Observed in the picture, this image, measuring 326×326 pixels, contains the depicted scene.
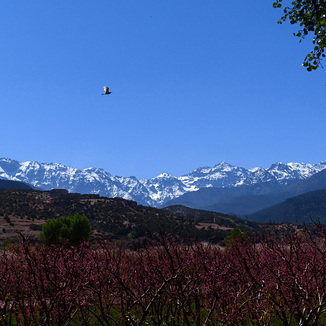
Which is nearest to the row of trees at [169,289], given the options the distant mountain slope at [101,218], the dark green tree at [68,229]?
the dark green tree at [68,229]

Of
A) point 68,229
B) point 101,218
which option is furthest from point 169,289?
point 101,218

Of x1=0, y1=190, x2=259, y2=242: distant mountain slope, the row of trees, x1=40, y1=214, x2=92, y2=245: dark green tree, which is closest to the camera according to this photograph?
the row of trees

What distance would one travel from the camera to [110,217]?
308 feet

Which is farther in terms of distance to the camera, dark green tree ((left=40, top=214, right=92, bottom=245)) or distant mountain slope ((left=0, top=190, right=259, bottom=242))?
distant mountain slope ((left=0, top=190, right=259, bottom=242))

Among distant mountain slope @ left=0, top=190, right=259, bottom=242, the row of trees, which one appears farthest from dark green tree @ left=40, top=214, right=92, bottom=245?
distant mountain slope @ left=0, top=190, right=259, bottom=242

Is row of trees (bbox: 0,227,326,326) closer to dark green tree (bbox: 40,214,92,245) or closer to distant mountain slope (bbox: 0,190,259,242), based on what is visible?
dark green tree (bbox: 40,214,92,245)

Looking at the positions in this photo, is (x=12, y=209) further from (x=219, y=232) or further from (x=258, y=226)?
(x=258, y=226)

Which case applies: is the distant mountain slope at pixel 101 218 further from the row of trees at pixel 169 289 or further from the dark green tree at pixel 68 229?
the row of trees at pixel 169 289

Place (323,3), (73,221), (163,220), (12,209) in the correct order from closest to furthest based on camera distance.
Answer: (323,3) < (73,221) < (12,209) < (163,220)

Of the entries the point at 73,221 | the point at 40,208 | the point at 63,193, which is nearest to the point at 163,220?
the point at 40,208

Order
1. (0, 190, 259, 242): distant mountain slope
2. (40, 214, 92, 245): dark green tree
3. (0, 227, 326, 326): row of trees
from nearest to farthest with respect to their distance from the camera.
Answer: (0, 227, 326, 326): row of trees
(40, 214, 92, 245): dark green tree
(0, 190, 259, 242): distant mountain slope

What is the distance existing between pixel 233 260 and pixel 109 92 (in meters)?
10.2

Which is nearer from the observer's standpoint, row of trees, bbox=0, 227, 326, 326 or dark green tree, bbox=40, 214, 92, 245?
row of trees, bbox=0, 227, 326, 326

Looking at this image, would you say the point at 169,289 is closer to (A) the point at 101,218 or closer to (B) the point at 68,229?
(B) the point at 68,229
